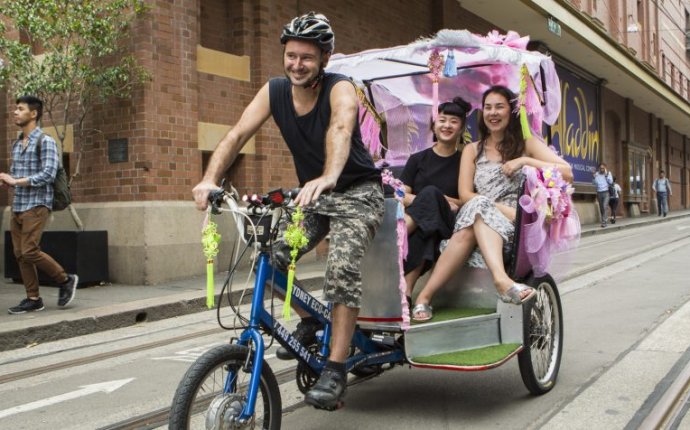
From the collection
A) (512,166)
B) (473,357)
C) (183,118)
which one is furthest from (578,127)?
(473,357)

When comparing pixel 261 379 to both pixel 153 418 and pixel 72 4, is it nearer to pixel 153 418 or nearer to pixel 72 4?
pixel 153 418

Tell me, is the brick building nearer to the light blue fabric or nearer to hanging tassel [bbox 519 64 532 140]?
hanging tassel [bbox 519 64 532 140]

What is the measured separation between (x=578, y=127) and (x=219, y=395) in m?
24.4

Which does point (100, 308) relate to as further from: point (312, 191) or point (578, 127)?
point (578, 127)

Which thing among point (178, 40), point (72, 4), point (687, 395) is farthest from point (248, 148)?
point (687, 395)

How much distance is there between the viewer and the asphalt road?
395cm

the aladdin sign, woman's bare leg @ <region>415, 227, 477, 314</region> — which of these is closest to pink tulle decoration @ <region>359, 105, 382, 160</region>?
woman's bare leg @ <region>415, 227, 477, 314</region>

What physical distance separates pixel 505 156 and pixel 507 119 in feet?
0.82

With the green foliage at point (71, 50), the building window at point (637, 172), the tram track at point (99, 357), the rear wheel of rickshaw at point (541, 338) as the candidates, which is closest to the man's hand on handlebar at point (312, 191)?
the rear wheel of rickshaw at point (541, 338)

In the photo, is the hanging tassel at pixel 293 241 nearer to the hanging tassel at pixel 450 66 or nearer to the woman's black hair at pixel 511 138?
the woman's black hair at pixel 511 138

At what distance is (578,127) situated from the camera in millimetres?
25281

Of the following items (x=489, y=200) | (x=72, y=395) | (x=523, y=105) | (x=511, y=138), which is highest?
(x=523, y=105)

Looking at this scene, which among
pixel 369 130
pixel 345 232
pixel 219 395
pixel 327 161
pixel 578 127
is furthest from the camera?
pixel 578 127

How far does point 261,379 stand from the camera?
10.1ft
